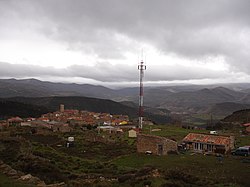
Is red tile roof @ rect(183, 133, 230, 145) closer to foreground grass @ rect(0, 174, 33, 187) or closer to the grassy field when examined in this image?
the grassy field

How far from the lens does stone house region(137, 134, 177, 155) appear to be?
34531 mm

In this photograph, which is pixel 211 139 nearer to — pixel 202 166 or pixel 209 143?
pixel 209 143

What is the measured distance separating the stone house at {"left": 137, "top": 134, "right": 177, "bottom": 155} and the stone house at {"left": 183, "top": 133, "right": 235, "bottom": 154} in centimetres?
408

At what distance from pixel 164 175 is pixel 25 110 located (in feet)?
385

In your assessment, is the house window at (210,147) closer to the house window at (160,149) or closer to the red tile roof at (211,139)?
the red tile roof at (211,139)

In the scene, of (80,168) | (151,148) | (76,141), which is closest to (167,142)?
(151,148)

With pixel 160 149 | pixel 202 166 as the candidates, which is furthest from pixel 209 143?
pixel 202 166

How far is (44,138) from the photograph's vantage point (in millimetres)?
53031

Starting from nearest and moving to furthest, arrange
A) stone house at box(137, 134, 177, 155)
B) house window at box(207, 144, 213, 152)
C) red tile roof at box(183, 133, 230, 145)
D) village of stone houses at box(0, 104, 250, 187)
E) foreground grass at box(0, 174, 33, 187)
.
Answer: foreground grass at box(0, 174, 33, 187) → village of stone houses at box(0, 104, 250, 187) → stone house at box(137, 134, 177, 155) → red tile roof at box(183, 133, 230, 145) → house window at box(207, 144, 213, 152)

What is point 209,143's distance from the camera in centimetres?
3747

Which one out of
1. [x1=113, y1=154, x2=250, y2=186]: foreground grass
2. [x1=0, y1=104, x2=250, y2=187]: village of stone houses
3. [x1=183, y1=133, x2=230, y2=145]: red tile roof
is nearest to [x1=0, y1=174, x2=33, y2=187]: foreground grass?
[x1=0, y1=104, x2=250, y2=187]: village of stone houses

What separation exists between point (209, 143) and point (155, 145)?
728cm

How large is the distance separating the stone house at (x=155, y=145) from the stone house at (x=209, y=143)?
408 cm

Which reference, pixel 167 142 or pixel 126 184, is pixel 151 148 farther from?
pixel 126 184
